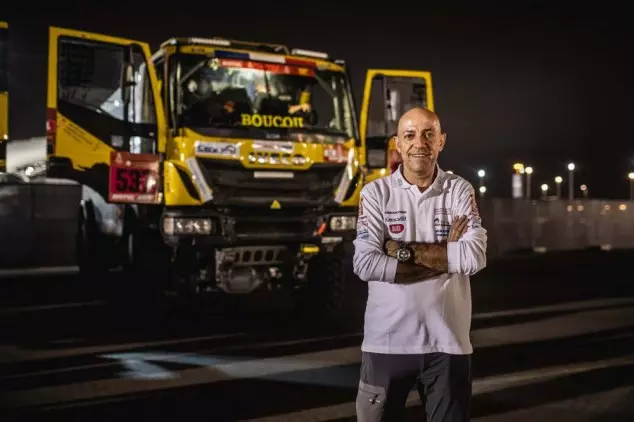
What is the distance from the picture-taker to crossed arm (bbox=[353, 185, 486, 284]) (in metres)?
3.09

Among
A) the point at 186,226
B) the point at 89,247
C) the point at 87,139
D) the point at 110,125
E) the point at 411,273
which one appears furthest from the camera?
the point at 89,247

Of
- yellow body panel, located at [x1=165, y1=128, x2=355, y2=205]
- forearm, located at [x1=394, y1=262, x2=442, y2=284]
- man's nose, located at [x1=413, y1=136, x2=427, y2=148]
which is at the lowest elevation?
forearm, located at [x1=394, y1=262, x2=442, y2=284]

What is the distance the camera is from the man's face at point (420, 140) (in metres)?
3.20

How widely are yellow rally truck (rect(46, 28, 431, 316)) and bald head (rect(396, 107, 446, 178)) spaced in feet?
19.4

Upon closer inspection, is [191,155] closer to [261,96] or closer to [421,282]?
[261,96]

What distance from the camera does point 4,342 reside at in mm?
8609

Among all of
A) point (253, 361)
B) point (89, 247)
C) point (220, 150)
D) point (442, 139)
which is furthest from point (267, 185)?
point (442, 139)

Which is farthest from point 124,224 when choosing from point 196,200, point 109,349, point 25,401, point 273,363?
point 25,401

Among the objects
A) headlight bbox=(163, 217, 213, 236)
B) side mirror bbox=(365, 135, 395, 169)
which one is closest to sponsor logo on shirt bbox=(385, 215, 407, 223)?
headlight bbox=(163, 217, 213, 236)

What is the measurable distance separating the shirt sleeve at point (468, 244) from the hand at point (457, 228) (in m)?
0.01

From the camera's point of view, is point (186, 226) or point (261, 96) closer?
point (186, 226)

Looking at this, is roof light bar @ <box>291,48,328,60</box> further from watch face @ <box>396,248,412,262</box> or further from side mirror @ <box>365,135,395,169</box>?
watch face @ <box>396,248,412,262</box>

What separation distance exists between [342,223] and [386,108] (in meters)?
A: 1.46

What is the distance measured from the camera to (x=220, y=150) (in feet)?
29.6
